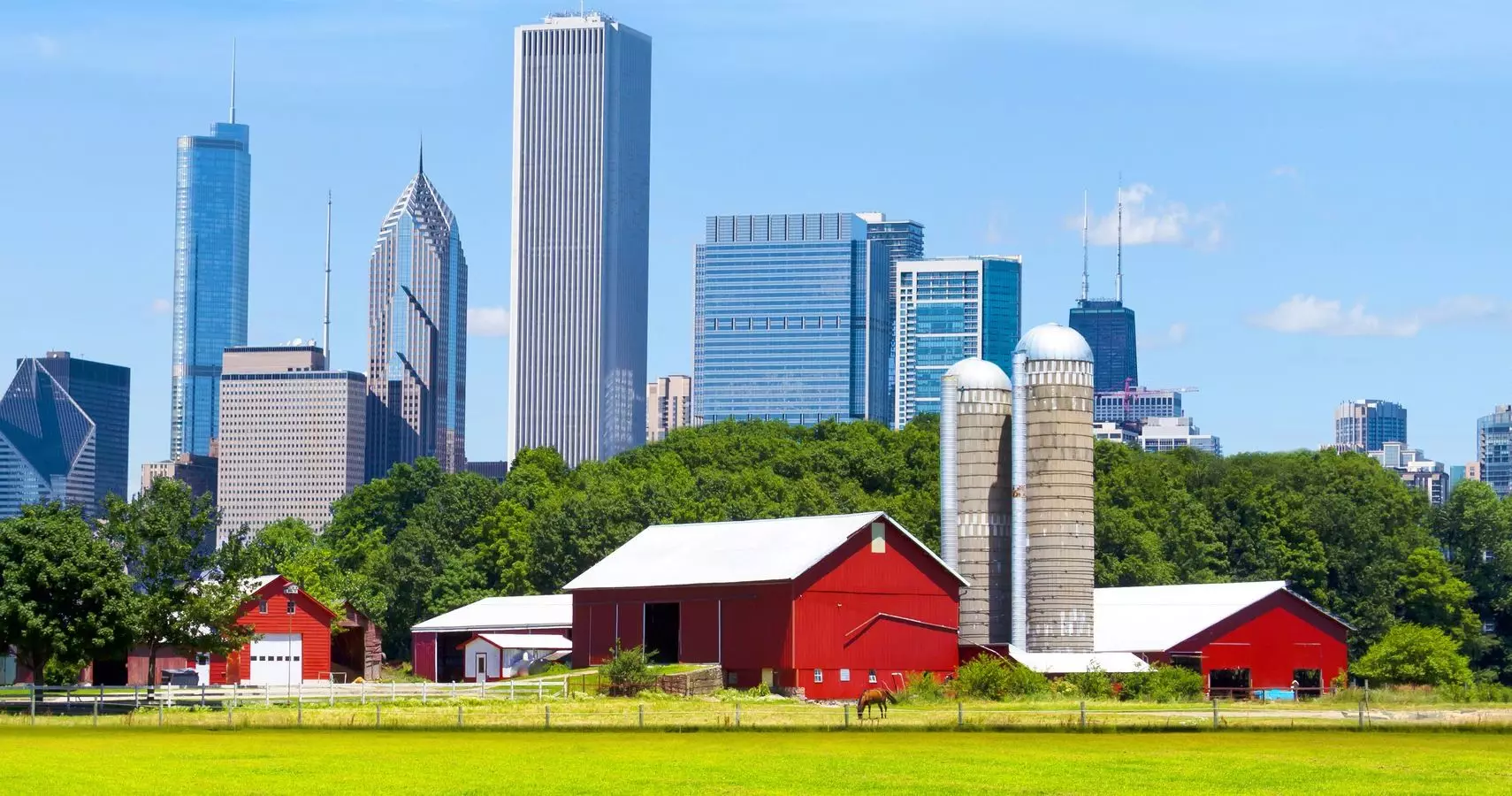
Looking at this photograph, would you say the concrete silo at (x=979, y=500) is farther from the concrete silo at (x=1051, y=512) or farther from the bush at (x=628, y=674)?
the bush at (x=628, y=674)

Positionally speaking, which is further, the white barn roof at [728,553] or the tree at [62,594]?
the white barn roof at [728,553]

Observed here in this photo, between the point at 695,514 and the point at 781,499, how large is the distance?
11.5 metres

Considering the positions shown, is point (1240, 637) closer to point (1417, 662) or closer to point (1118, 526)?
point (1417, 662)

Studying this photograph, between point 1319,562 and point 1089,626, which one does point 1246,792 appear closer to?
point 1089,626

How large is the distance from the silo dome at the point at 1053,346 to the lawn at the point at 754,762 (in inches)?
1388

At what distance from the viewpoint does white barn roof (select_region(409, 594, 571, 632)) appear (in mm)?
99500

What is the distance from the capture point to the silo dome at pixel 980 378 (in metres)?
88.3

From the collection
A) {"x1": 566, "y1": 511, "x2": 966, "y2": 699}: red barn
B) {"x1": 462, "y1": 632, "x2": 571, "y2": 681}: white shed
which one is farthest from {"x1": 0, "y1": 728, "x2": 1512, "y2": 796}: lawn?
{"x1": 462, "y1": 632, "x2": 571, "y2": 681}: white shed

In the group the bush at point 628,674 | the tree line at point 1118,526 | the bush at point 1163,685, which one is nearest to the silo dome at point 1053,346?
the bush at point 1163,685

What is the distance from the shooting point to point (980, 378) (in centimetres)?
8869

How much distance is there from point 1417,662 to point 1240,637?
8403mm

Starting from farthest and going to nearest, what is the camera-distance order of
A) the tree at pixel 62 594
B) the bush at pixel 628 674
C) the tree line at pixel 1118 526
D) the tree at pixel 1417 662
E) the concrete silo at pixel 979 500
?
the tree line at pixel 1118 526 < the concrete silo at pixel 979 500 < the tree at pixel 1417 662 < the bush at pixel 628 674 < the tree at pixel 62 594

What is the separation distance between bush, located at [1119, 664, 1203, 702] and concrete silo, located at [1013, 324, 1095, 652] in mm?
8785

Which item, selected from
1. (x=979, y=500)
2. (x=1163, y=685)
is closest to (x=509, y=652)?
(x=979, y=500)
